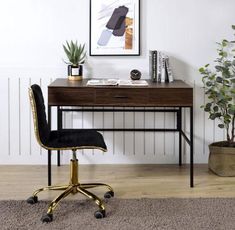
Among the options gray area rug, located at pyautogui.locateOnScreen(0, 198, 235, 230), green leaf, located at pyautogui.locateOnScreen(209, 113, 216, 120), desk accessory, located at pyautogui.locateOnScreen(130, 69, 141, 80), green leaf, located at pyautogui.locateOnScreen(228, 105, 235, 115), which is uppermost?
desk accessory, located at pyautogui.locateOnScreen(130, 69, 141, 80)

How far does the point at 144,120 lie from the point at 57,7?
4.12 feet

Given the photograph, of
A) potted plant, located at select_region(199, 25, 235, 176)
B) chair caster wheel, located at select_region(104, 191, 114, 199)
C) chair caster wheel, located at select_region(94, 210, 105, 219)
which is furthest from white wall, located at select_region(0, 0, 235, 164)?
chair caster wheel, located at select_region(94, 210, 105, 219)

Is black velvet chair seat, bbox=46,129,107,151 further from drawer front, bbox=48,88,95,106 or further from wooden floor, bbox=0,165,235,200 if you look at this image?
wooden floor, bbox=0,165,235,200

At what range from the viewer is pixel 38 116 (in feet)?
9.92

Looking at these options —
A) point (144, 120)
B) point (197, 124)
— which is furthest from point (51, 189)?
point (197, 124)

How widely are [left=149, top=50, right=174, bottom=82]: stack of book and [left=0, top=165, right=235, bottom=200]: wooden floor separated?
0.79m

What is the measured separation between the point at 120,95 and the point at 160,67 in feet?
1.87

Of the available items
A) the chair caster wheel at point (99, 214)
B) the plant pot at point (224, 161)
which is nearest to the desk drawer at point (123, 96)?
the plant pot at point (224, 161)

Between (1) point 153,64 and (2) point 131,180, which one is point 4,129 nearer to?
(2) point 131,180

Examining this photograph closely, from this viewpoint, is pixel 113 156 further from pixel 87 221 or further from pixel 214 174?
pixel 87 221

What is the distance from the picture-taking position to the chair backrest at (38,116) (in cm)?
300

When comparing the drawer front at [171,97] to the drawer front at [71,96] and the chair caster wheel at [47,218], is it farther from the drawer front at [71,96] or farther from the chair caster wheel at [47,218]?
the chair caster wheel at [47,218]

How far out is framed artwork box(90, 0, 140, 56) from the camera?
4172mm

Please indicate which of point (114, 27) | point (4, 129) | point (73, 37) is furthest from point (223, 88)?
point (4, 129)
